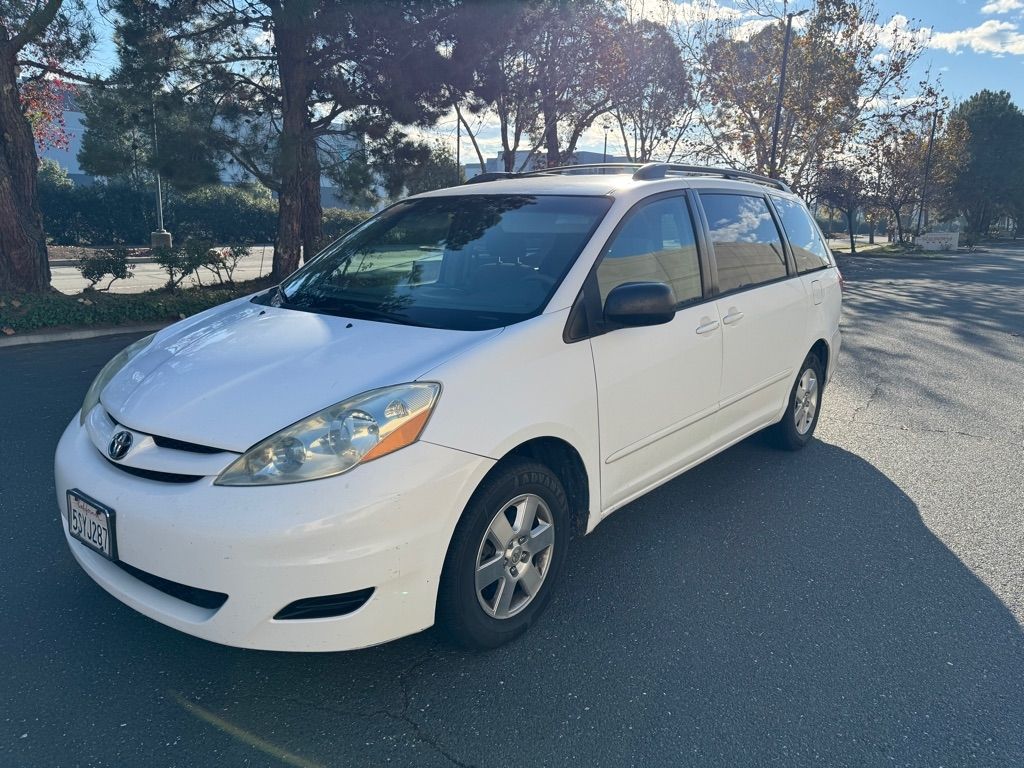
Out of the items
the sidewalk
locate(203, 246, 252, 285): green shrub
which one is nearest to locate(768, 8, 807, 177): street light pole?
the sidewalk

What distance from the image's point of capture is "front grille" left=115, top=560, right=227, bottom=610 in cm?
238

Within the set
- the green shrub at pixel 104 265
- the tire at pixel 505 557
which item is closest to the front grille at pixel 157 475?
the tire at pixel 505 557

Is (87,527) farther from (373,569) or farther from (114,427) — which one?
(373,569)

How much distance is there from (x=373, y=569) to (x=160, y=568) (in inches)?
27.0

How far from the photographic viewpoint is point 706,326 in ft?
12.5

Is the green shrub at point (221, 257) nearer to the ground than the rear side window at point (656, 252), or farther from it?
farther from it

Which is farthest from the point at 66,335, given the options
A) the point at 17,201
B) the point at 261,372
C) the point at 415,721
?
the point at 415,721

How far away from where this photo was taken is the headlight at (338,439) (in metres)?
2.33

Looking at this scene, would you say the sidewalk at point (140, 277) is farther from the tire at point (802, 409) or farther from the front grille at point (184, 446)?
the front grille at point (184, 446)

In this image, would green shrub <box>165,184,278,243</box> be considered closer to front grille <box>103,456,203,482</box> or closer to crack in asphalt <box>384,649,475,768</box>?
front grille <box>103,456,203,482</box>

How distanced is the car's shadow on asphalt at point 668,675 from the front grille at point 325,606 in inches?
15.8

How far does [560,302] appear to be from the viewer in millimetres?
3055

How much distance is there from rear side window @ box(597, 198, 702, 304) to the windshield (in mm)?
160

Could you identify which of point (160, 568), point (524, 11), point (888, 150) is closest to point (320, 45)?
point (524, 11)
